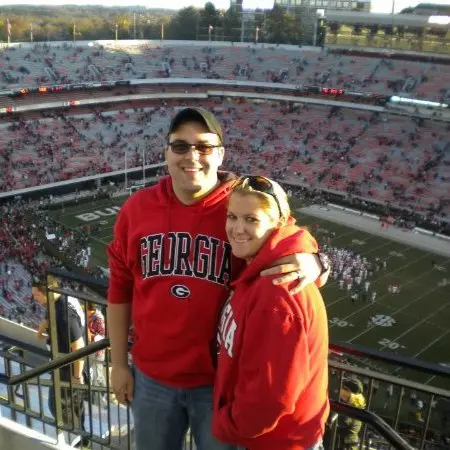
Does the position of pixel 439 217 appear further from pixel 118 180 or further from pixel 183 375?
pixel 183 375

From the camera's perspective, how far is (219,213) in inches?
94.4

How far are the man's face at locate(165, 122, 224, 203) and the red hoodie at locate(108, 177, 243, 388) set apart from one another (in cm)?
6

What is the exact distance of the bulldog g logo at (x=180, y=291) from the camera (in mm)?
2357

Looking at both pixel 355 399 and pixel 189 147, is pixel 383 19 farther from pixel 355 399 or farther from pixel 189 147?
pixel 189 147

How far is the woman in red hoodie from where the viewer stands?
186cm

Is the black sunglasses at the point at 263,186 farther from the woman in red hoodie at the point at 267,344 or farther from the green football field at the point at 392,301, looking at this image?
the green football field at the point at 392,301

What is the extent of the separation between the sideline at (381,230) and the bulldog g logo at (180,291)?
75.3 ft

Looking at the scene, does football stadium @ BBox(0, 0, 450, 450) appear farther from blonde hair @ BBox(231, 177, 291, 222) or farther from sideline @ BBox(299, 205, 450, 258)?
sideline @ BBox(299, 205, 450, 258)

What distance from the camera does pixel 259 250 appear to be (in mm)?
2111

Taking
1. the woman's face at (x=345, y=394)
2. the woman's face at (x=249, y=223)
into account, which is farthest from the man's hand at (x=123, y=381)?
the woman's face at (x=345, y=394)

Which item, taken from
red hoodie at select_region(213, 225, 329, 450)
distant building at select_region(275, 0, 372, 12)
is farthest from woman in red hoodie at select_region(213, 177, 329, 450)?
distant building at select_region(275, 0, 372, 12)

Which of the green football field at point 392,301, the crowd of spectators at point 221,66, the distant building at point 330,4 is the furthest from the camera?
the distant building at point 330,4

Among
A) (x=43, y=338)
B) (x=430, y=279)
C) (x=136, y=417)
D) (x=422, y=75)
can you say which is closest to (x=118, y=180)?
(x=430, y=279)

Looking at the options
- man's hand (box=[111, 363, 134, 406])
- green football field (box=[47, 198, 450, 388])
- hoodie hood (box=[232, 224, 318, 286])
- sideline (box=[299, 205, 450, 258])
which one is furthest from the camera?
sideline (box=[299, 205, 450, 258])
